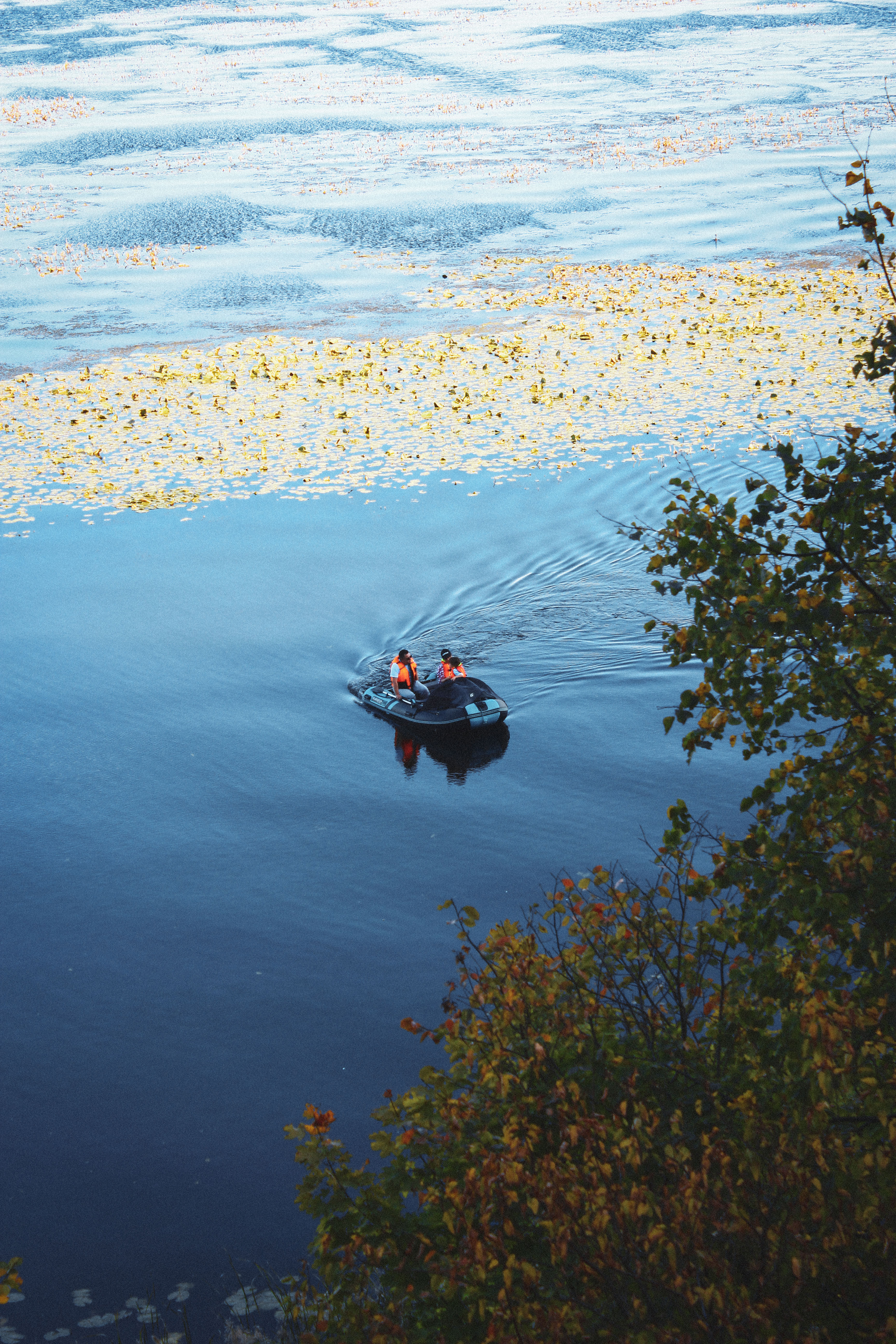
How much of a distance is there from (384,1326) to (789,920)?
9.37ft

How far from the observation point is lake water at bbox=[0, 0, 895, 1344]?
36.4 ft

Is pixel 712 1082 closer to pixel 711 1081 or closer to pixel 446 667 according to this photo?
pixel 711 1081

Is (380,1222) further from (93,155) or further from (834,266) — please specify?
(93,155)

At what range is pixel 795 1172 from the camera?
5098 millimetres

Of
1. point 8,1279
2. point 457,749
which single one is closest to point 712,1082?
point 8,1279

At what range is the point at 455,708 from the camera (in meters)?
16.8

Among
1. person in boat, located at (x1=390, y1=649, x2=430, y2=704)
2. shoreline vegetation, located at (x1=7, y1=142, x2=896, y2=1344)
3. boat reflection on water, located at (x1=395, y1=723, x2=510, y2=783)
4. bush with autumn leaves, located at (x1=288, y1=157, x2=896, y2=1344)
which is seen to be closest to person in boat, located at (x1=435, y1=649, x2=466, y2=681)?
person in boat, located at (x1=390, y1=649, x2=430, y2=704)

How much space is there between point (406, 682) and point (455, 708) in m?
1.00

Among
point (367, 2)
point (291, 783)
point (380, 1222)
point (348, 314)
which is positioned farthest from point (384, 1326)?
point (367, 2)

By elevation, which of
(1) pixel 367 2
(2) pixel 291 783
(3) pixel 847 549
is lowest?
(3) pixel 847 549

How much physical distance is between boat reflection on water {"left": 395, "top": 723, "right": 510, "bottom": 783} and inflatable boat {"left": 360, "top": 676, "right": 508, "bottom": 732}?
0.16 m

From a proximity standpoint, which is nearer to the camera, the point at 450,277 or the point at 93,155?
the point at 450,277

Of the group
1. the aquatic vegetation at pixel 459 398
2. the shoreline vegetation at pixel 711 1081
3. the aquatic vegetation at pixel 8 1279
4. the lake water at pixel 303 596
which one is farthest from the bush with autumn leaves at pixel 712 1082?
the aquatic vegetation at pixel 459 398

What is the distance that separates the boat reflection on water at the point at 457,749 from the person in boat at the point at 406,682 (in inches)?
21.5
